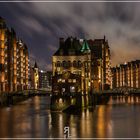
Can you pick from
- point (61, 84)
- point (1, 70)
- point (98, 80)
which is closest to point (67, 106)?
point (61, 84)

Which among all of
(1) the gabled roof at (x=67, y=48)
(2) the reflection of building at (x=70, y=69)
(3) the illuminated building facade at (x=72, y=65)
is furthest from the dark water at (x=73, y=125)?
(1) the gabled roof at (x=67, y=48)

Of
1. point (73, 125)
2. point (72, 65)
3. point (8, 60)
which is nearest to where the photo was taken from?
point (73, 125)

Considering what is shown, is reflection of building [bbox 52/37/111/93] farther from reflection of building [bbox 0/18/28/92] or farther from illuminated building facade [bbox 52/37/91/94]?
reflection of building [bbox 0/18/28/92]

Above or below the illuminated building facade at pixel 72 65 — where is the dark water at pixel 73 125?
below

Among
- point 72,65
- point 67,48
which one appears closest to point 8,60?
point 67,48

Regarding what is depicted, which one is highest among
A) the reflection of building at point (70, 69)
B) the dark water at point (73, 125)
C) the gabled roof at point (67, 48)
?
the gabled roof at point (67, 48)

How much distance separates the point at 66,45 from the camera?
13425 centimetres

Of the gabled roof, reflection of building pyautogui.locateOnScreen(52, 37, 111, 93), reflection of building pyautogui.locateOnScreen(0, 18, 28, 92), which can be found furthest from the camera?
reflection of building pyautogui.locateOnScreen(0, 18, 28, 92)

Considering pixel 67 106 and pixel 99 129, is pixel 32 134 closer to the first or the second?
pixel 99 129

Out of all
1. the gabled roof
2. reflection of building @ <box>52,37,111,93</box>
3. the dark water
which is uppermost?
the gabled roof

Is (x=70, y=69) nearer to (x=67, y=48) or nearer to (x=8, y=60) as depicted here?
(x=67, y=48)

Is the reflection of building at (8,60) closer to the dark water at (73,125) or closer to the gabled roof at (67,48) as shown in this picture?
the gabled roof at (67,48)

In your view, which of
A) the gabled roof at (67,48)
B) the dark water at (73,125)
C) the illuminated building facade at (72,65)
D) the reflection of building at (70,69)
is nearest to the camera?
the dark water at (73,125)

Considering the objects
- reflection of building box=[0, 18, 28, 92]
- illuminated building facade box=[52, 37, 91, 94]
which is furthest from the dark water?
reflection of building box=[0, 18, 28, 92]
